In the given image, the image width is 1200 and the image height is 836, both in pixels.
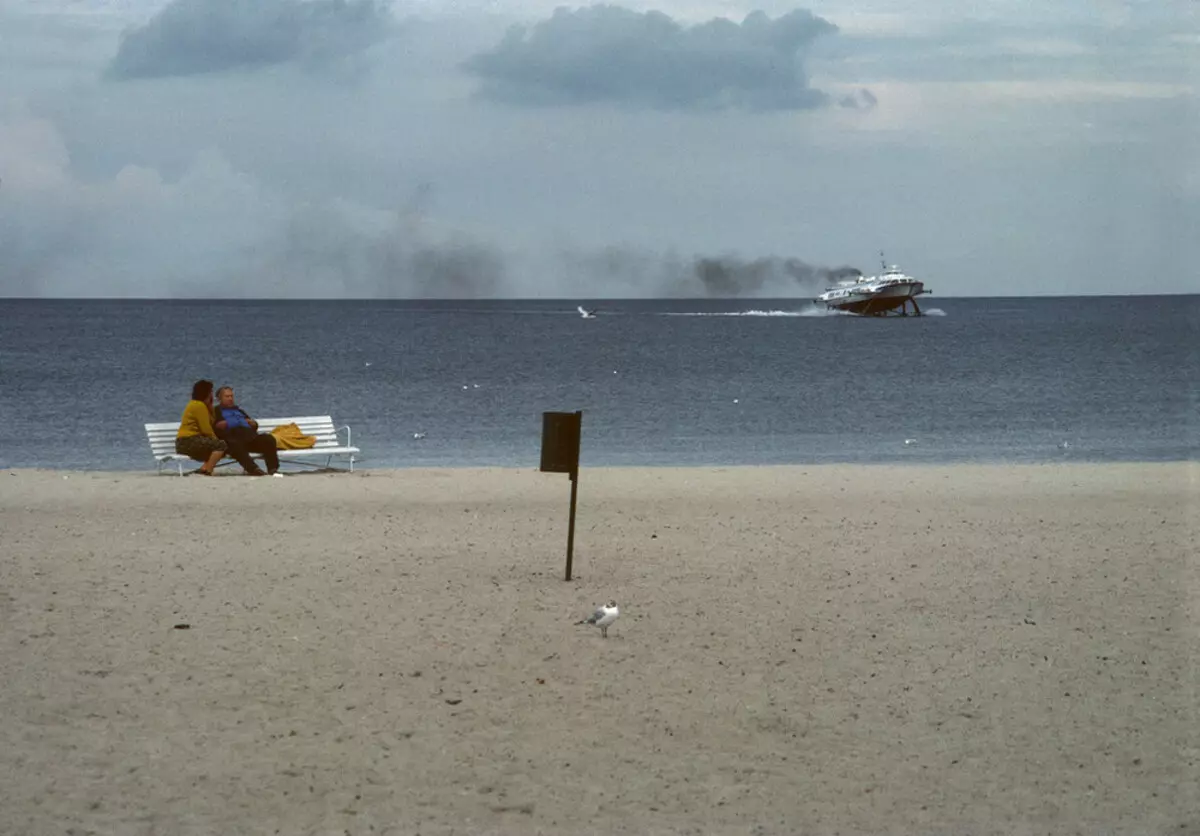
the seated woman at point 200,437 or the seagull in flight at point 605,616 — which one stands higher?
the seated woman at point 200,437

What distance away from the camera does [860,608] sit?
9656 mm

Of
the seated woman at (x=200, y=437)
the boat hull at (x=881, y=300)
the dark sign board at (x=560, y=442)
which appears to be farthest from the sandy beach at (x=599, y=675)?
the boat hull at (x=881, y=300)

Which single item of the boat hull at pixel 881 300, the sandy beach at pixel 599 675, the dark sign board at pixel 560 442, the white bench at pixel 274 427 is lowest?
the sandy beach at pixel 599 675

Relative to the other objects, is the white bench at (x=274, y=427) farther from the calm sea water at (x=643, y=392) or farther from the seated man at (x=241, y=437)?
the calm sea water at (x=643, y=392)

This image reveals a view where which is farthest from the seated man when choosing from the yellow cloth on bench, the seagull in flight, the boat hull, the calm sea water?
the boat hull

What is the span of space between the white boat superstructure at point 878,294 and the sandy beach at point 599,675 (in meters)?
121

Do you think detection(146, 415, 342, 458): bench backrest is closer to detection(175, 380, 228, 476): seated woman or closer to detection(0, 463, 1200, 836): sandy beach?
detection(175, 380, 228, 476): seated woman

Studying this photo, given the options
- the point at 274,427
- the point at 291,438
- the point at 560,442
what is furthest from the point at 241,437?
the point at 560,442

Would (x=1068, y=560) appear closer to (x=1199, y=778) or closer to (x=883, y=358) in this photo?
(x=1199, y=778)

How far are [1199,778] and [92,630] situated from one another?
5.69 metres

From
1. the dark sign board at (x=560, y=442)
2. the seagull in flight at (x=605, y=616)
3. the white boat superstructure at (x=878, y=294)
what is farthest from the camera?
the white boat superstructure at (x=878, y=294)

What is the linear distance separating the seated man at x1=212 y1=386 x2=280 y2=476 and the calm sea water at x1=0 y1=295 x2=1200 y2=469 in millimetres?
6368

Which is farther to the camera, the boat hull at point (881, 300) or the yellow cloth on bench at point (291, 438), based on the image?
the boat hull at point (881, 300)

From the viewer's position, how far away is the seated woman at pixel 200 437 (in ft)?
56.1
